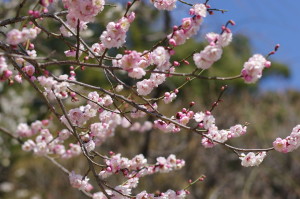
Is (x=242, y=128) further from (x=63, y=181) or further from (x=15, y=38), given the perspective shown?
(x=63, y=181)

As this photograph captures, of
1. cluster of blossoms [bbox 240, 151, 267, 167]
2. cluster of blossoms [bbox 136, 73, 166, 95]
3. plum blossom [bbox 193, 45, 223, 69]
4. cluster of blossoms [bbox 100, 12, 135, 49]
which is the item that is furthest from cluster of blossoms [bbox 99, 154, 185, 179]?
plum blossom [bbox 193, 45, 223, 69]

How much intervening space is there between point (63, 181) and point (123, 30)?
6.05m

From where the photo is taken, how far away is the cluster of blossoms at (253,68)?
4.45 ft

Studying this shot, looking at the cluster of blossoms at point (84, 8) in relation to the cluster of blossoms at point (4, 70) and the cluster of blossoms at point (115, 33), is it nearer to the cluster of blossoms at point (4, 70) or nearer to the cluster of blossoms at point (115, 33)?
the cluster of blossoms at point (115, 33)

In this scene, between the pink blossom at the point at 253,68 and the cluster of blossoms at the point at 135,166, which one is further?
the cluster of blossoms at the point at 135,166

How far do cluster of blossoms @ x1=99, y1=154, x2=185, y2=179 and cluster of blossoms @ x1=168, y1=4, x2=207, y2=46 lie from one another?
69 cm

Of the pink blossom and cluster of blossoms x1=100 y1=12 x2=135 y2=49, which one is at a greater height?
cluster of blossoms x1=100 y1=12 x2=135 y2=49

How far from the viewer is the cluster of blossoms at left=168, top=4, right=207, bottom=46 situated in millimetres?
1447

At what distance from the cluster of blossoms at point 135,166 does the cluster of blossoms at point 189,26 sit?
694 mm

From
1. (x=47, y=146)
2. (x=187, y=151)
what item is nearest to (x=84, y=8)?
(x=47, y=146)

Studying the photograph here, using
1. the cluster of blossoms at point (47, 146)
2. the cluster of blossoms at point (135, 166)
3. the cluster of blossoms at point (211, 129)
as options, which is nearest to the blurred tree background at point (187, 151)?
the cluster of blossoms at point (47, 146)

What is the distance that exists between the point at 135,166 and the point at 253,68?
39.7 inches

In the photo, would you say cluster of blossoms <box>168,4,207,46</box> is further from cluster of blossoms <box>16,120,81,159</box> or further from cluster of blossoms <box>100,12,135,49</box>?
cluster of blossoms <box>16,120,81,159</box>

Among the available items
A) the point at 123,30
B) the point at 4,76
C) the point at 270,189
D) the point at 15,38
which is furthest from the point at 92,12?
the point at 270,189
